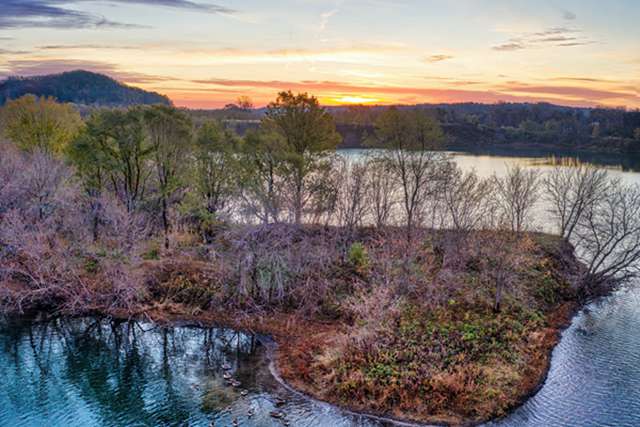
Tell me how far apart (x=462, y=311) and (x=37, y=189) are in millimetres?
31313

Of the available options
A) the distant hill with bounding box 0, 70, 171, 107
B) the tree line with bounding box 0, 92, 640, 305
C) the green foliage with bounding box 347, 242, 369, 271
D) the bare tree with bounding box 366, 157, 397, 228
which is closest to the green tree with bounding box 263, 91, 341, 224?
the tree line with bounding box 0, 92, 640, 305

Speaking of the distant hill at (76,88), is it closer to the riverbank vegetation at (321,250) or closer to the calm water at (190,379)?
the riverbank vegetation at (321,250)

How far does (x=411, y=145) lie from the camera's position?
4188cm

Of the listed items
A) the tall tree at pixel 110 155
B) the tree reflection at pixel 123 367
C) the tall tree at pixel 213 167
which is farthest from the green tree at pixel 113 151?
the tree reflection at pixel 123 367

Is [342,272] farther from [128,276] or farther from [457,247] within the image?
[128,276]

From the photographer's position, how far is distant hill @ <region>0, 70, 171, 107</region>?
6191 inches

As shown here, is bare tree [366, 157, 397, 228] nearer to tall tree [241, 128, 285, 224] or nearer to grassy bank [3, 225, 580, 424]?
grassy bank [3, 225, 580, 424]

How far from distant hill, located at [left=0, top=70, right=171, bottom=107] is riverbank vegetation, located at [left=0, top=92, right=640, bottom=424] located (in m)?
120

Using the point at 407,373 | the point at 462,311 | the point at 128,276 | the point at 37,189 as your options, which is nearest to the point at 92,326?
the point at 128,276

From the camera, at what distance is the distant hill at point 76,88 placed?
157250 mm

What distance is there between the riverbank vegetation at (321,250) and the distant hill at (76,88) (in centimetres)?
11959

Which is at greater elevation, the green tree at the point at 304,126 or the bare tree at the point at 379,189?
the green tree at the point at 304,126

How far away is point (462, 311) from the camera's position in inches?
1164

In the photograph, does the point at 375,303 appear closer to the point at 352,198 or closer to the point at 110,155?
the point at 352,198
